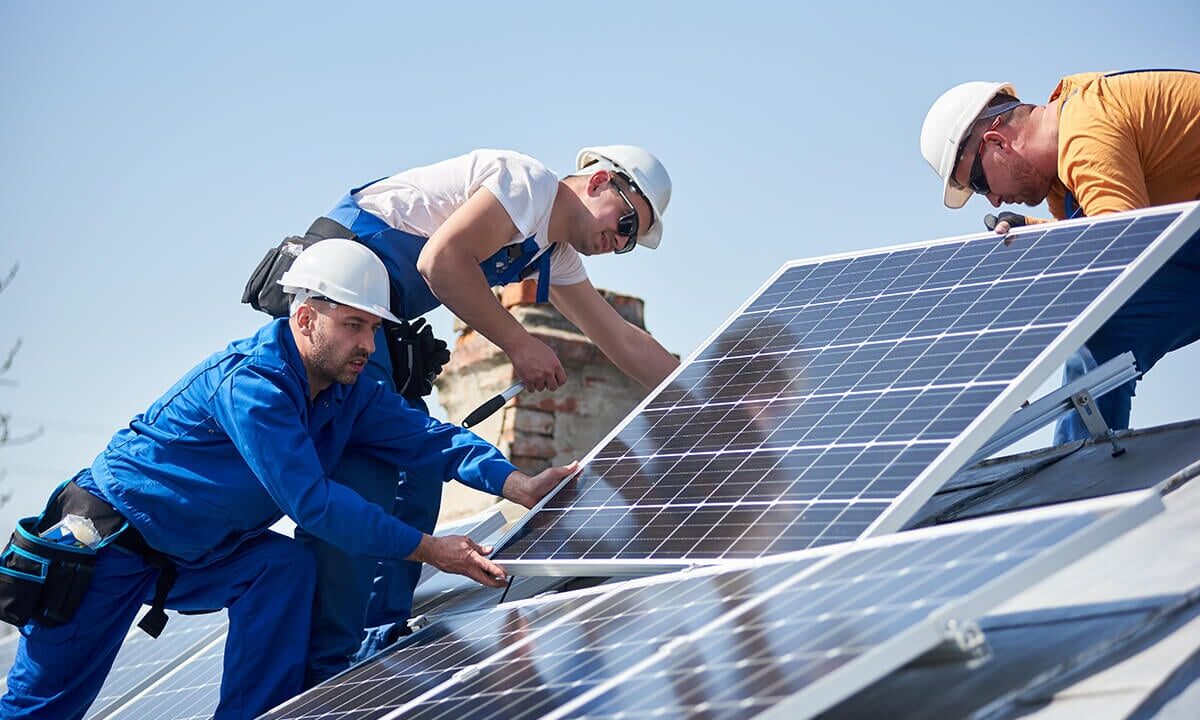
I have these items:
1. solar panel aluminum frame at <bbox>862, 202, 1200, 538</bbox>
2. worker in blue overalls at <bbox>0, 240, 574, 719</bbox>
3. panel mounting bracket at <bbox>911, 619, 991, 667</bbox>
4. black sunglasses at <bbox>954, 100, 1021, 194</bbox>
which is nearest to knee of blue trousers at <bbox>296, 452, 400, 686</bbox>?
worker in blue overalls at <bbox>0, 240, 574, 719</bbox>

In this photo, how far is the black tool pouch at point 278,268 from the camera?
21.5 feet

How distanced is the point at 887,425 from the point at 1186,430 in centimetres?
209

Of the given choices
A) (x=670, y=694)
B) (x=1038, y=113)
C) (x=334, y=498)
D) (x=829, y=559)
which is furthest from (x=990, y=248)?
(x=670, y=694)

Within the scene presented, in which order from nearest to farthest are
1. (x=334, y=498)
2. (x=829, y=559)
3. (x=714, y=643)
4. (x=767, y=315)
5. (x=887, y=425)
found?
1. (x=714, y=643)
2. (x=829, y=559)
3. (x=887, y=425)
4. (x=334, y=498)
5. (x=767, y=315)

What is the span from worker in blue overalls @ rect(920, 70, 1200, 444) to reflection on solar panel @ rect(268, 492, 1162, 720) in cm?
262

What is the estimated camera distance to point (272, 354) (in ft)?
19.0

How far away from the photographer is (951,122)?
6.84 metres

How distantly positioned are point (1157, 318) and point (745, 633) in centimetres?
394

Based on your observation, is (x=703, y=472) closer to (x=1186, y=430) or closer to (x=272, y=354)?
(x=272, y=354)

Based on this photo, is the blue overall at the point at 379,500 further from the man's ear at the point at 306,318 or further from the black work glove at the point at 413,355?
the man's ear at the point at 306,318

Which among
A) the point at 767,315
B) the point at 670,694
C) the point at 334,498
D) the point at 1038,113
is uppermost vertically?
the point at 1038,113

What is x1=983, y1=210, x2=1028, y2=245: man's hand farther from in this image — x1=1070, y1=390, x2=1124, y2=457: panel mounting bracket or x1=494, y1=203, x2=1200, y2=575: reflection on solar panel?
x1=1070, y1=390, x2=1124, y2=457: panel mounting bracket

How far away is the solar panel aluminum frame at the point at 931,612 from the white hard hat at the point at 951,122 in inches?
121

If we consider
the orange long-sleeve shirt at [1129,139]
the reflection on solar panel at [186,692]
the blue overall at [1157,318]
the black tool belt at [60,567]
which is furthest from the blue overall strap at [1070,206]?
the black tool belt at [60,567]
